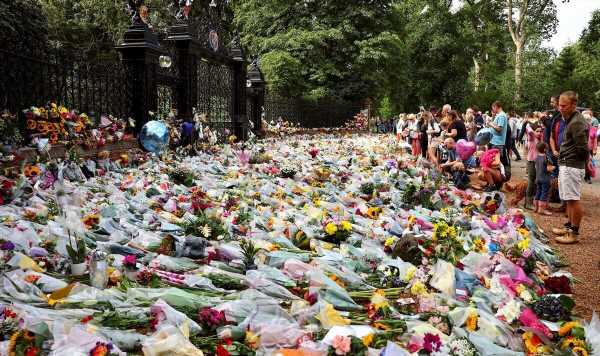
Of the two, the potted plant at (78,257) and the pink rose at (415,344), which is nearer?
the pink rose at (415,344)

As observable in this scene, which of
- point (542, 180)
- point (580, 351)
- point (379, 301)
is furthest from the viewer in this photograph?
point (542, 180)

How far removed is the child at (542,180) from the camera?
7.81 metres

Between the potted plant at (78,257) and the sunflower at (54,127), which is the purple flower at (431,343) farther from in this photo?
the sunflower at (54,127)

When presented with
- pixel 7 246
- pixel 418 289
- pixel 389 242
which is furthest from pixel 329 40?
pixel 7 246

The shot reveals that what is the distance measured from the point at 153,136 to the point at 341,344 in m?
6.96

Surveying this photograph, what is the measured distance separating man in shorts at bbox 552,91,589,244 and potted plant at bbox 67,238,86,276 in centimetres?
506

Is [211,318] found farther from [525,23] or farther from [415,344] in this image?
[525,23]

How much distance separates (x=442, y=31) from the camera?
39438 mm

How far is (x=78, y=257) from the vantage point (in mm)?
3521

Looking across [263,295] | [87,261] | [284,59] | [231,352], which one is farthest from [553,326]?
[284,59]

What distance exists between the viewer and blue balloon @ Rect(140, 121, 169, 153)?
8883 mm

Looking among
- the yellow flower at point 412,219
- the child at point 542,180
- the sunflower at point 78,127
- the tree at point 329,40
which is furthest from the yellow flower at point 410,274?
the tree at point 329,40

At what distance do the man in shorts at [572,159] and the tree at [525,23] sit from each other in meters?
29.3

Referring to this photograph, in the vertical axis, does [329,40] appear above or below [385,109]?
above
